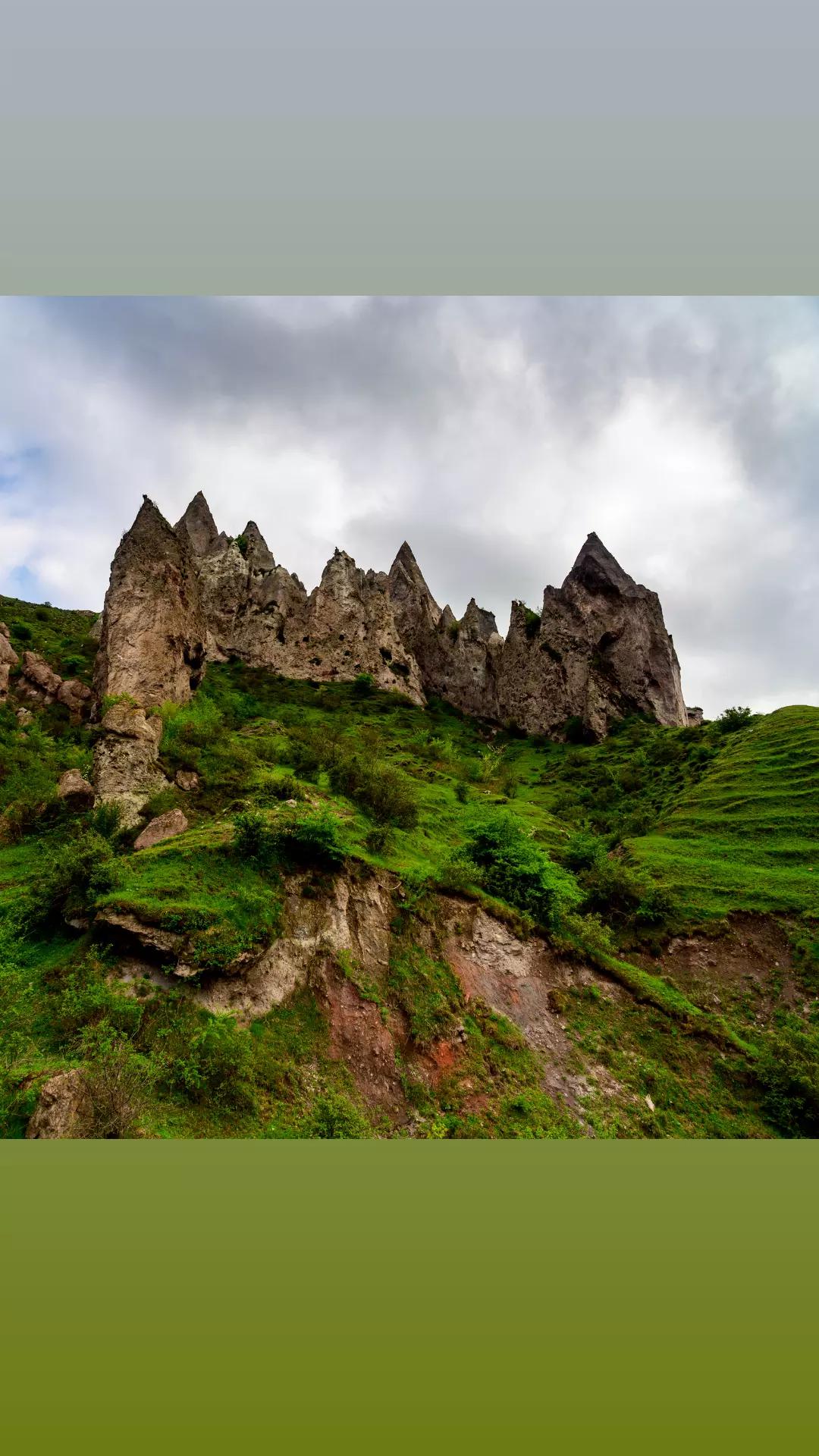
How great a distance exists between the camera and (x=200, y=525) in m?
105

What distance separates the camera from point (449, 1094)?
16891mm

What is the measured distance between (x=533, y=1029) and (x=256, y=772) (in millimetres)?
19767

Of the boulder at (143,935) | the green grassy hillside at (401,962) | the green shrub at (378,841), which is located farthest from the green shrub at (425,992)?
the boulder at (143,935)

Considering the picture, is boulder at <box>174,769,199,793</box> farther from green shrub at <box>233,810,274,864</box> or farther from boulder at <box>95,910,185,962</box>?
boulder at <box>95,910,185,962</box>

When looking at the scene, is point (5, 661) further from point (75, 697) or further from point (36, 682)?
point (75, 697)

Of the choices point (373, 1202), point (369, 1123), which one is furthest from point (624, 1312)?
point (369, 1123)

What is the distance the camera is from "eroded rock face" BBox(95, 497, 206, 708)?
43688 millimetres

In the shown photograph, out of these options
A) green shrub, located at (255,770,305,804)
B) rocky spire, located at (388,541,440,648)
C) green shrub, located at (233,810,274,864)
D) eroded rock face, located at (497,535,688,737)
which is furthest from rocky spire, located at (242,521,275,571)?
green shrub, located at (233,810,274,864)

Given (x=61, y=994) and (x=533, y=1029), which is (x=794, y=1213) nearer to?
(x=533, y=1029)

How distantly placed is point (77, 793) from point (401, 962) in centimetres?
1889

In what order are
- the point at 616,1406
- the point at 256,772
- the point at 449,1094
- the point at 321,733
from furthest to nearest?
the point at 321,733, the point at 256,772, the point at 449,1094, the point at 616,1406

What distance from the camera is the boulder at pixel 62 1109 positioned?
1119cm

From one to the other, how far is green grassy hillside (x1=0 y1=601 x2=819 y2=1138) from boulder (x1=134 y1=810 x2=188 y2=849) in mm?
638

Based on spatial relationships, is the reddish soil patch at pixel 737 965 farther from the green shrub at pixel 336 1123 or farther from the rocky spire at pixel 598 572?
the rocky spire at pixel 598 572
